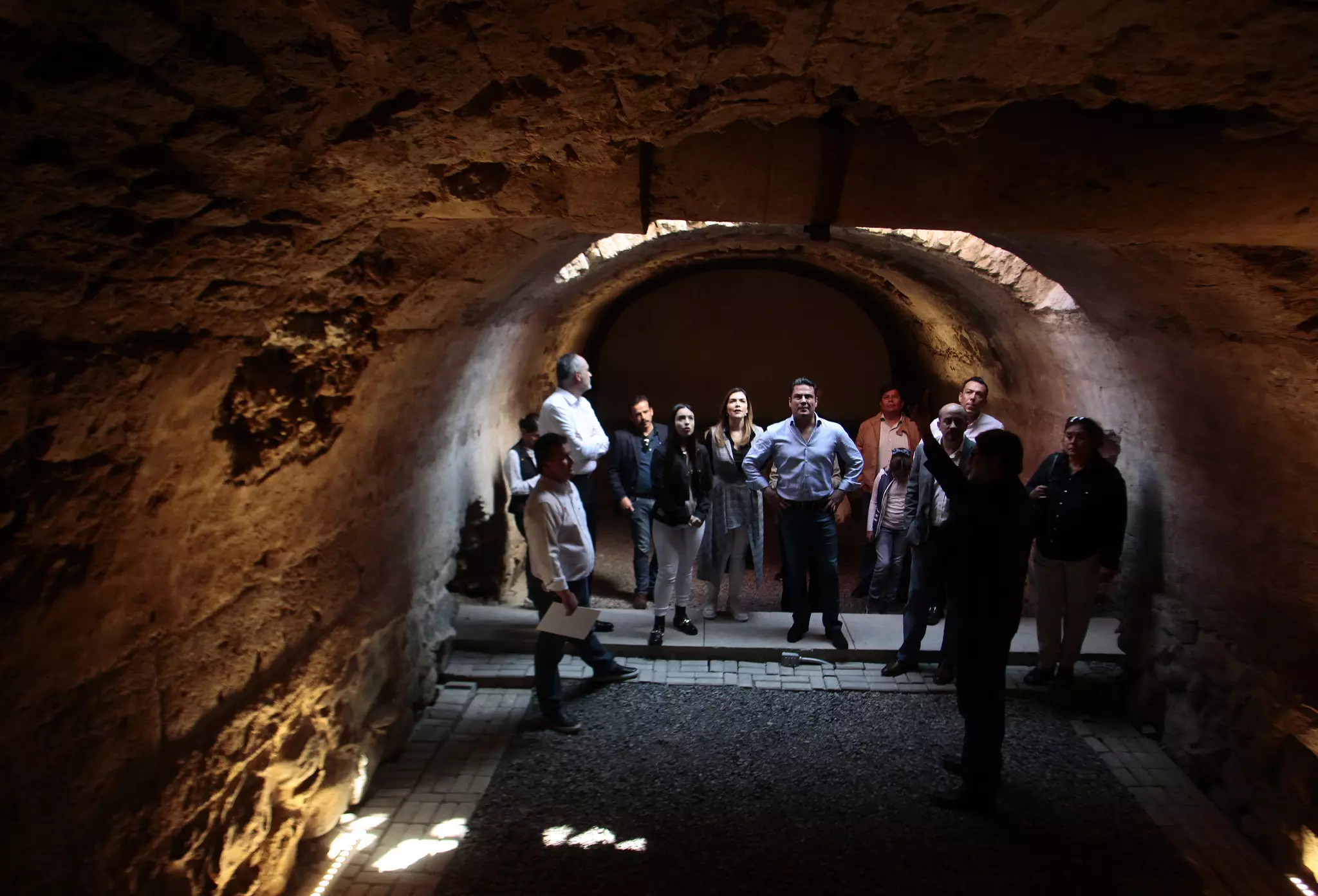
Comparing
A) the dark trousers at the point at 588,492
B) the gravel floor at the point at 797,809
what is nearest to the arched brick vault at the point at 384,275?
the gravel floor at the point at 797,809

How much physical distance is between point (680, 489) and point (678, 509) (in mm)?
150

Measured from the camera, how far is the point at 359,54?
190cm

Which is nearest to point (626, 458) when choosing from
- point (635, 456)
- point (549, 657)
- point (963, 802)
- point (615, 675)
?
point (635, 456)

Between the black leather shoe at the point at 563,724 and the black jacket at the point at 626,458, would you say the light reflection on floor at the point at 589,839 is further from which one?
the black jacket at the point at 626,458

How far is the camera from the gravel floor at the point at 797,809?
11.9 feet

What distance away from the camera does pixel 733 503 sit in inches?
246

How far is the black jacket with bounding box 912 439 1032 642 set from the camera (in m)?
3.75

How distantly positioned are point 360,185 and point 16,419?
117 centimetres

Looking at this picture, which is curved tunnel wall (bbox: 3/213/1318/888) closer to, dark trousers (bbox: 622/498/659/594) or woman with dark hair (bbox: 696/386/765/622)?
dark trousers (bbox: 622/498/659/594)

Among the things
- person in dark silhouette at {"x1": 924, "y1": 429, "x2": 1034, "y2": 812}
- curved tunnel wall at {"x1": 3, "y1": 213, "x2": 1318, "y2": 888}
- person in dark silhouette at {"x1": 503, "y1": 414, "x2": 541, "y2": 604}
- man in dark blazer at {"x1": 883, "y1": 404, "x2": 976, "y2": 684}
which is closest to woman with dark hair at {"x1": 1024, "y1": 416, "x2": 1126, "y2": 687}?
curved tunnel wall at {"x1": 3, "y1": 213, "x2": 1318, "y2": 888}

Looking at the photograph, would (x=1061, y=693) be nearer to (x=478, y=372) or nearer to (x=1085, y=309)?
(x=1085, y=309)

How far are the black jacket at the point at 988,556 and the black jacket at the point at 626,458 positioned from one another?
9.74 feet

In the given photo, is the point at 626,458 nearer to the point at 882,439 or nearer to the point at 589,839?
the point at 882,439

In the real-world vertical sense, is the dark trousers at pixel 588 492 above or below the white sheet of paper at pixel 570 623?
above
